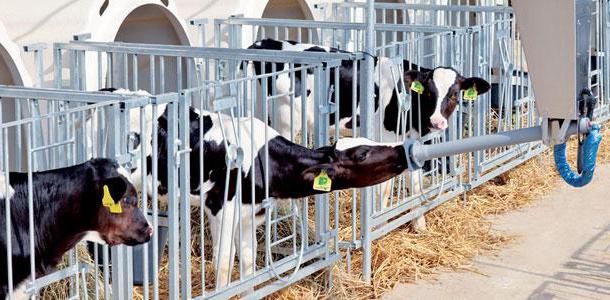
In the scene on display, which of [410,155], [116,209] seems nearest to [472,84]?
[410,155]

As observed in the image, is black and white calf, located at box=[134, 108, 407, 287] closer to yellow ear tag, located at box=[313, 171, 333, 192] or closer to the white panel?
yellow ear tag, located at box=[313, 171, 333, 192]

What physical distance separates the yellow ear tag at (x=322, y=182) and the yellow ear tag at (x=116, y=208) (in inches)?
50.0

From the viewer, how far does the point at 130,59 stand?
8.35 m

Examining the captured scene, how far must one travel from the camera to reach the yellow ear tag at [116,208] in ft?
15.3

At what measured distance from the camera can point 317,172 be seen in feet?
19.1

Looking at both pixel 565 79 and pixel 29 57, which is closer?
pixel 565 79

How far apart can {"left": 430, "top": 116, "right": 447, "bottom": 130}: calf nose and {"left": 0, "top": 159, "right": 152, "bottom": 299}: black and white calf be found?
11.0 feet

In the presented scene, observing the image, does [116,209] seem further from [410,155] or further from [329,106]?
[329,106]

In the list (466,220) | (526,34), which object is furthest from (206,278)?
(526,34)

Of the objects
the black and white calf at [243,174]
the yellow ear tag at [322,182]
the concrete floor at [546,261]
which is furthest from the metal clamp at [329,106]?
the concrete floor at [546,261]

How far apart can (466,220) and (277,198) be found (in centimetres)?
265

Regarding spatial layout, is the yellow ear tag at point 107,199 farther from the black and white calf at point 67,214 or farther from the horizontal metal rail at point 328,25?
the horizontal metal rail at point 328,25

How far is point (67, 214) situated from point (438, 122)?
11.7 ft

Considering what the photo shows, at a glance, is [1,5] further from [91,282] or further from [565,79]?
[565,79]
